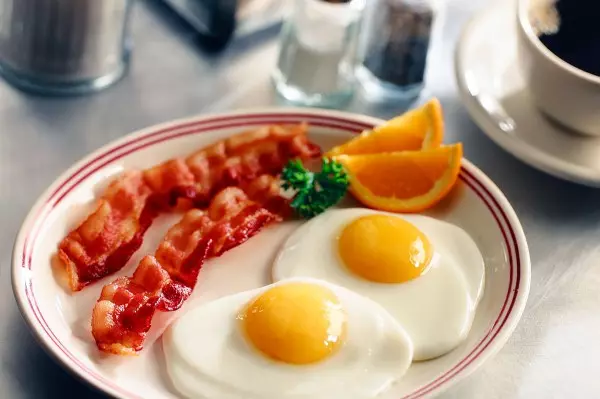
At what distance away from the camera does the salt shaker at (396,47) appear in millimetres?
1616

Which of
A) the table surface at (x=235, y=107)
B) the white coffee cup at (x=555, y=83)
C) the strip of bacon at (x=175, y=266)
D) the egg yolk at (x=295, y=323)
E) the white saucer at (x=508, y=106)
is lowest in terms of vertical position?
the table surface at (x=235, y=107)

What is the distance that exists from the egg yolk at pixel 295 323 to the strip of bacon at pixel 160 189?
0.23m

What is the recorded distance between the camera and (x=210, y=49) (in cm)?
181

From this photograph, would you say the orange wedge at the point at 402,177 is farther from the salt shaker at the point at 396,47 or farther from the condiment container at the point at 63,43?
the condiment container at the point at 63,43

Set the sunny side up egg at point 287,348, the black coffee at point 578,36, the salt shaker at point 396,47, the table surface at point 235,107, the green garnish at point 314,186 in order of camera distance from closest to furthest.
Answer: the sunny side up egg at point 287,348, the table surface at point 235,107, the green garnish at point 314,186, the black coffee at point 578,36, the salt shaker at point 396,47

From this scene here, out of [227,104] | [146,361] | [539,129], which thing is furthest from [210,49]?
[146,361]

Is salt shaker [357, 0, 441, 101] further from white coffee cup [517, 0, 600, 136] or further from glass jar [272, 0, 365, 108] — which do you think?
white coffee cup [517, 0, 600, 136]

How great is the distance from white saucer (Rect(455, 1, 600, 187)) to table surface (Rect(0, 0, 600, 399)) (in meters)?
0.07

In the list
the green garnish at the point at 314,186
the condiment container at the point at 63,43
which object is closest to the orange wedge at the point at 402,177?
the green garnish at the point at 314,186

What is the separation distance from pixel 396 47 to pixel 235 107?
0.31 metres

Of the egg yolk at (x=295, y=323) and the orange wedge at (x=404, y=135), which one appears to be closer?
the egg yolk at (x=295, y=323)

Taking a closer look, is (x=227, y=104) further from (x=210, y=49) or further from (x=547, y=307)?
(x=547, y=307)

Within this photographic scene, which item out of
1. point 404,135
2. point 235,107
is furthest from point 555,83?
point 235,107

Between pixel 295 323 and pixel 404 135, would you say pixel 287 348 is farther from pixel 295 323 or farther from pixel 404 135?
pixel 404 135
